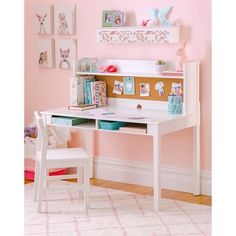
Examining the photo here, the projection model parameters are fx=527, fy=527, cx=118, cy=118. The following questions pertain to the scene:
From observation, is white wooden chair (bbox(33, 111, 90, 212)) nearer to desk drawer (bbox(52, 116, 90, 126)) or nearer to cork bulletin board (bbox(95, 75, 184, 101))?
desk drawer (bbox(52, 116, 90, 126))

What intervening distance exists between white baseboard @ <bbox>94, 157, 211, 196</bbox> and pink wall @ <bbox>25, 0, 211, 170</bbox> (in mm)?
56

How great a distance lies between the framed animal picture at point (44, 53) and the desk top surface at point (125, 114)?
820 millimetres

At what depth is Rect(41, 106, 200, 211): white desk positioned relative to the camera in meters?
3.59

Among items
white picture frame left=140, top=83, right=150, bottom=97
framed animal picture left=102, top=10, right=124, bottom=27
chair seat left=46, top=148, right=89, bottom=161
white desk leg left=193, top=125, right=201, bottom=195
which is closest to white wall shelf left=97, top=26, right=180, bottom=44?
framed animal picture left=102, top=10, right=124, bottom=27

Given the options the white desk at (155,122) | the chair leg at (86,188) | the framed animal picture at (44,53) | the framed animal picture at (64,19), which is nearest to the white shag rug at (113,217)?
the chair leg at (86,188)

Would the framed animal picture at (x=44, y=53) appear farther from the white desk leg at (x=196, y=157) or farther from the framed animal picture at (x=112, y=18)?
the white desk leg at (x=196, y=157)

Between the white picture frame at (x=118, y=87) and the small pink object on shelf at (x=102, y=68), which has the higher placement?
the small pink object on shelf at (x=102, y=68)

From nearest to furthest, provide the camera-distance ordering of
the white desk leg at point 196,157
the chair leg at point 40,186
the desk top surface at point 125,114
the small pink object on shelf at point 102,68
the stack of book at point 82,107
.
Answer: the chair leg at point 40,186 < the desk top surface at point 125,114 < the white desk leg at point 196,157 < the stack of book at point 82,107 < the small pink object on shelf at point 102,68

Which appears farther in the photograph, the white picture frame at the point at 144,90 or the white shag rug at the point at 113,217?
the white picture frame at the point at 144,90

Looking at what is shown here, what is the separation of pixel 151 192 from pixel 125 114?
2.27ft

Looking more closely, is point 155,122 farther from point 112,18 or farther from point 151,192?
point 112,18

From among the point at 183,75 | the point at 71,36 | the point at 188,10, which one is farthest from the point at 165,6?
the point at 71,36

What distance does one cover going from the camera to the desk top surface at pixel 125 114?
366 centimetres
